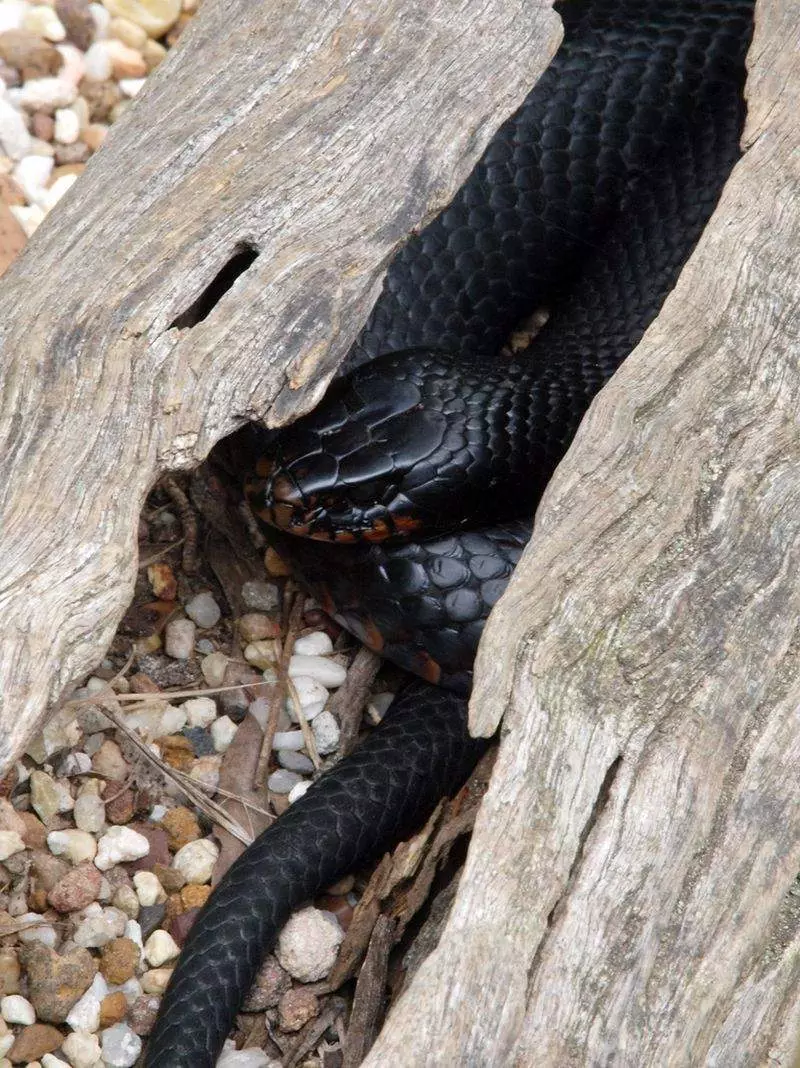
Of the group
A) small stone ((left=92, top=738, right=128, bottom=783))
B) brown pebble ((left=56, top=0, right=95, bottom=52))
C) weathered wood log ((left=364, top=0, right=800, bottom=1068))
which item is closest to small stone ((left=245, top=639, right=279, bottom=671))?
small stone ((left=92, top=738, right=128, bottom=783))

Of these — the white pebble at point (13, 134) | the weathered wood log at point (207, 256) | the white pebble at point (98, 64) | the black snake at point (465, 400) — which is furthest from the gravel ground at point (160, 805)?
the white pebble at point (98, 64)

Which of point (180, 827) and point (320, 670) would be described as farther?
point (320, 670)

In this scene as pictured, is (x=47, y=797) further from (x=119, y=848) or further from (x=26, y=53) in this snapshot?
(x=26, y=53)

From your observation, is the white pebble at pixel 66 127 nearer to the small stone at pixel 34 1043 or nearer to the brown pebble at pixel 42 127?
the brown pebble at pixel 42 127

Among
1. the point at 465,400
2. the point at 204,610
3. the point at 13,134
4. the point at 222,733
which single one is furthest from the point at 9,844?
the point at 13,134

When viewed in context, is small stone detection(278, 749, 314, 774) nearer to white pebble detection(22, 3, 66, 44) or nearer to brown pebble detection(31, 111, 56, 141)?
brown pebble detection(31, 111, 56, 141)

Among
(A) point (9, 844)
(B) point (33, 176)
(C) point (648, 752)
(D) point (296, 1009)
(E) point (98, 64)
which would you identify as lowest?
(D) point (296, 1009)

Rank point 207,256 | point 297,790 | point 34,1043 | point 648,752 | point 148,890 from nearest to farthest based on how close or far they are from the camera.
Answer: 1. point 648,752
2. point 34,1043
3. point 207,256
4. point 148,890
5. point 297,790

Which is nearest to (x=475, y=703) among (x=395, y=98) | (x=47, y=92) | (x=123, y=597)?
(x=123, y=597)
